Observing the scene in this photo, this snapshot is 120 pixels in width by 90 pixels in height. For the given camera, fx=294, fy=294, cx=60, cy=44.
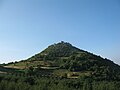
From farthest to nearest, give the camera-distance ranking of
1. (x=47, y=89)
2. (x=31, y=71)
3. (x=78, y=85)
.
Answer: (x=31, y=71) < (x=78, y=85) < (x=47, y=89)

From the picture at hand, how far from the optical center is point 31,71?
178875mm

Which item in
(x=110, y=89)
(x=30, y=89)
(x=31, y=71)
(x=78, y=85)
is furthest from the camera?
(x=31, y=71)

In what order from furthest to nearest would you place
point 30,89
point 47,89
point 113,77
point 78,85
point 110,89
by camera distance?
point 113,77
point 78,85
point 110,89
point 47,89
point 30,89

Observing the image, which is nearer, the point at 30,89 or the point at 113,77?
the point at 30,89

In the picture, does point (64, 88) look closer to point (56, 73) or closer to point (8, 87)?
point (8, 87)

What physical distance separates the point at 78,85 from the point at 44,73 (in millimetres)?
42707

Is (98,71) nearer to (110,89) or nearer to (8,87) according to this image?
(110,89)

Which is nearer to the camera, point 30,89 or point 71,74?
point 30,89

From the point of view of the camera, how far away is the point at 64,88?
115 meters

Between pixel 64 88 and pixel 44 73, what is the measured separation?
70.0 m

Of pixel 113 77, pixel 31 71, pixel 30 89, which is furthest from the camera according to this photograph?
pixel 113 77

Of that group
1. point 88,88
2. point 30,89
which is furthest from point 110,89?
point 30,89

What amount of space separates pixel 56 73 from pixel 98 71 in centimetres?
3054

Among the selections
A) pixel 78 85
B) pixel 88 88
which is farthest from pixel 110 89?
pixel 78 85
